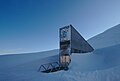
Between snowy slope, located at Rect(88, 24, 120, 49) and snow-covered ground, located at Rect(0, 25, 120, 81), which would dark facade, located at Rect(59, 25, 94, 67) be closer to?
snow-covered ground, located at Rect(0, 25, 120, 81)

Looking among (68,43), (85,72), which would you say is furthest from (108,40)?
(85,72)

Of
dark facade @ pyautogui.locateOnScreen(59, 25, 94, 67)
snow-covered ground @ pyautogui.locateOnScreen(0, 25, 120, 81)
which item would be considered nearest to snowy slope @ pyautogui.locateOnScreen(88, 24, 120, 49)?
dark facade @ pyautogui.locateOnScreen(59, 25, 94, 67)

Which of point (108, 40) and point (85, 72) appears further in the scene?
point (108, 40)

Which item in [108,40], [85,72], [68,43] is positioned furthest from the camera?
[108,40]

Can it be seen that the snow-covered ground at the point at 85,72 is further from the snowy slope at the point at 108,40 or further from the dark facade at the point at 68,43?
the snowy slope at the point at 108,40

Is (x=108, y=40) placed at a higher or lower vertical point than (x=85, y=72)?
higher

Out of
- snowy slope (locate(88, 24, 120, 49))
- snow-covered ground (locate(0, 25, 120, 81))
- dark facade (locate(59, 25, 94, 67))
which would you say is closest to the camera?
snow-covered ground (locate(0, 25, 120, 81))

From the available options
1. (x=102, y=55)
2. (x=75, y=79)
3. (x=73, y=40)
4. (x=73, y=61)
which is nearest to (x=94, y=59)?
(x=102, y=55)

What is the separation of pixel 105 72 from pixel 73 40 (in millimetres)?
11810

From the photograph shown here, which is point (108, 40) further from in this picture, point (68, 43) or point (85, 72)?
point (85, 72)

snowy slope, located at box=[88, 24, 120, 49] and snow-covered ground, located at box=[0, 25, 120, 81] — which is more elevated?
snowy slope, located at box=[88, 24, 120, 49]

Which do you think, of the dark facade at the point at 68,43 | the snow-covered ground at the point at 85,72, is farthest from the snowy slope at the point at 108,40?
the snow-covered ground at the point at 85,72

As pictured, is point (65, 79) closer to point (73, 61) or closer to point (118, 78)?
point (118, 78)

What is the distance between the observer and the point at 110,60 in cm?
2158
